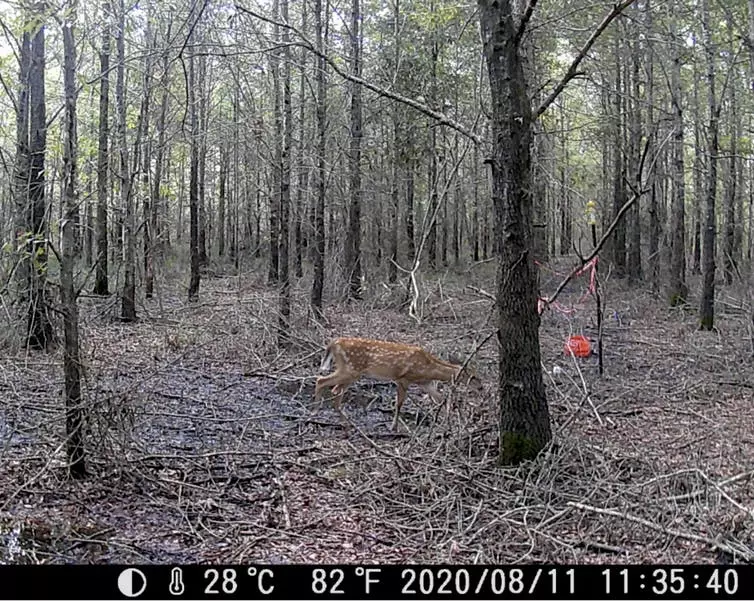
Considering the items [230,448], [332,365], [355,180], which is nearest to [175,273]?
[355,180]

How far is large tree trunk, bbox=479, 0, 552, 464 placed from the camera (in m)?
4.89

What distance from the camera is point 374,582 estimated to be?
342cm

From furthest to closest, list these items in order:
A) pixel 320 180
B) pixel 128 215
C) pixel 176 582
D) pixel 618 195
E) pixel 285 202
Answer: pixel 618 195 → pixel 320 180 → pixel 128 215 → pixel 285 202 → pixel 176 582

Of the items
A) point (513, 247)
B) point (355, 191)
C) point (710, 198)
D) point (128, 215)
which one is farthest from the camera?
point (355, 191)

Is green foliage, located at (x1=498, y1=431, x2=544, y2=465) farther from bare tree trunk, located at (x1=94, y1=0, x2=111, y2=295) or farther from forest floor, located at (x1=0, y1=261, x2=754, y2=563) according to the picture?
A: bare tree trunk, located at (x1=94, y1=0, x2=111, y2=295)

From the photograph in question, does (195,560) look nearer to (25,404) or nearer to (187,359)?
(25,404)

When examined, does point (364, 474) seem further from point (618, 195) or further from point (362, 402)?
point (618, 195)

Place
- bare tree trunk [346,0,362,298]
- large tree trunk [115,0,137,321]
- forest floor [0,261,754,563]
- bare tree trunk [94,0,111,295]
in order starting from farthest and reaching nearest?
bare tree trunk [346,0,362,298] → large tree trunk [115,0,137,321] → bare tree trunk [94,0,111,295] → forest floor [0,261,754,563]

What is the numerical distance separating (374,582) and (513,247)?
2.34 meters

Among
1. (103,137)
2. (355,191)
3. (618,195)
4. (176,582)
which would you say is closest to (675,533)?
(176,582)

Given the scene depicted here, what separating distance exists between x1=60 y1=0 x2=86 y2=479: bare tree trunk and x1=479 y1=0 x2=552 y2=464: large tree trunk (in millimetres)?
2549

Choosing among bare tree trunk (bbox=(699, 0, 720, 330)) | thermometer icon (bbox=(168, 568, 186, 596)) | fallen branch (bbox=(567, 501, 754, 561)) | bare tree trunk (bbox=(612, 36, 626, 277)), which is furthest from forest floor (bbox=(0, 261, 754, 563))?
bare tree trunk (bbox=(612, 36, 626, 277))

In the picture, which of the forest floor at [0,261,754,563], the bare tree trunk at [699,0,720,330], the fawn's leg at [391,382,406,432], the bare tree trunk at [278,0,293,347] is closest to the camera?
the forest floor at [0,261,754,563]

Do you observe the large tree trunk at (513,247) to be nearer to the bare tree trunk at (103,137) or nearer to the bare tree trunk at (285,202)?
the bare tree trunk at (285,202)
